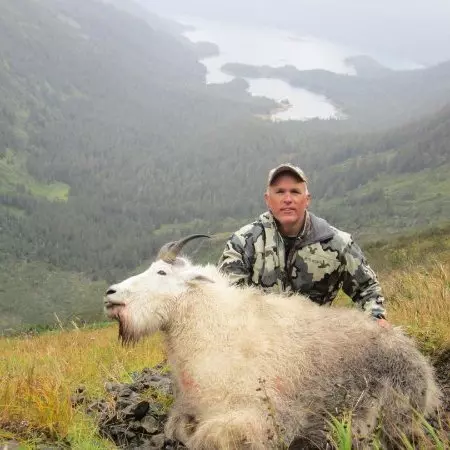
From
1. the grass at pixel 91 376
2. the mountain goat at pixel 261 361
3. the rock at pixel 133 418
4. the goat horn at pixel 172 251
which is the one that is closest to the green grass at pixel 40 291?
the grass at pixel 91 376

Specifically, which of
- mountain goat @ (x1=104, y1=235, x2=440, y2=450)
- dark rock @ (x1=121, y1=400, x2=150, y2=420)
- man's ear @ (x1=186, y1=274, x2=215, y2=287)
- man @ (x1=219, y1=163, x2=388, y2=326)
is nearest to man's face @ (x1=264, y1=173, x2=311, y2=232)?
man @ (x1=219, y1=163, x2=388, y2=326)

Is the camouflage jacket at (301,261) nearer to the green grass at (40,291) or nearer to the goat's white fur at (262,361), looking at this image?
the goat's white fur at (262,361)

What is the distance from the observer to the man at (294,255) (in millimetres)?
5770

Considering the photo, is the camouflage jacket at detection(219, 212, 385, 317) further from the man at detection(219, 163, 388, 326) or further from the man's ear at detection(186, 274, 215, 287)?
the man's ear at detection(186, 274, 215, 287)

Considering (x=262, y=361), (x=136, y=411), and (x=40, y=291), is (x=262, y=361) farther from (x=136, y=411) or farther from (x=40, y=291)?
(x=40, y=291)

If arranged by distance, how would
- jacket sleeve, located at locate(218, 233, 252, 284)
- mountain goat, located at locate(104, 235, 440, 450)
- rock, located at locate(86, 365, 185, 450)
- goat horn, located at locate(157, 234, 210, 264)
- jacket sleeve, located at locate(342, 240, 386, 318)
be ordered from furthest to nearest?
jacket sleeve, located at locate(218, 233, 252, 284) → jacket sleeve, located at locate(342, 240, 386, 318) → goat horn, located at locate(157, 234, 210, 264) → rock, located at locate(86, 365, 185, 450) → mountain goat, located at locate(104, 235, 440, 450)

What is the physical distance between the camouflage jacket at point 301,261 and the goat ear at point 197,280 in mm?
985

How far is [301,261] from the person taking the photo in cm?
596

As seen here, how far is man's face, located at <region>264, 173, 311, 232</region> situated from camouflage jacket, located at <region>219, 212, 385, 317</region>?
11.3 inches

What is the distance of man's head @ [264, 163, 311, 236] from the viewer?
223 inches

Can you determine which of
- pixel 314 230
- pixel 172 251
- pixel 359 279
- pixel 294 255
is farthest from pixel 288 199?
pixel 172 251

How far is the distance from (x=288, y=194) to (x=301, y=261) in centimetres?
74

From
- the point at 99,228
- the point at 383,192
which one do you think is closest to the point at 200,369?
the point at 383,192

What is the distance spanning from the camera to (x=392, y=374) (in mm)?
4461
